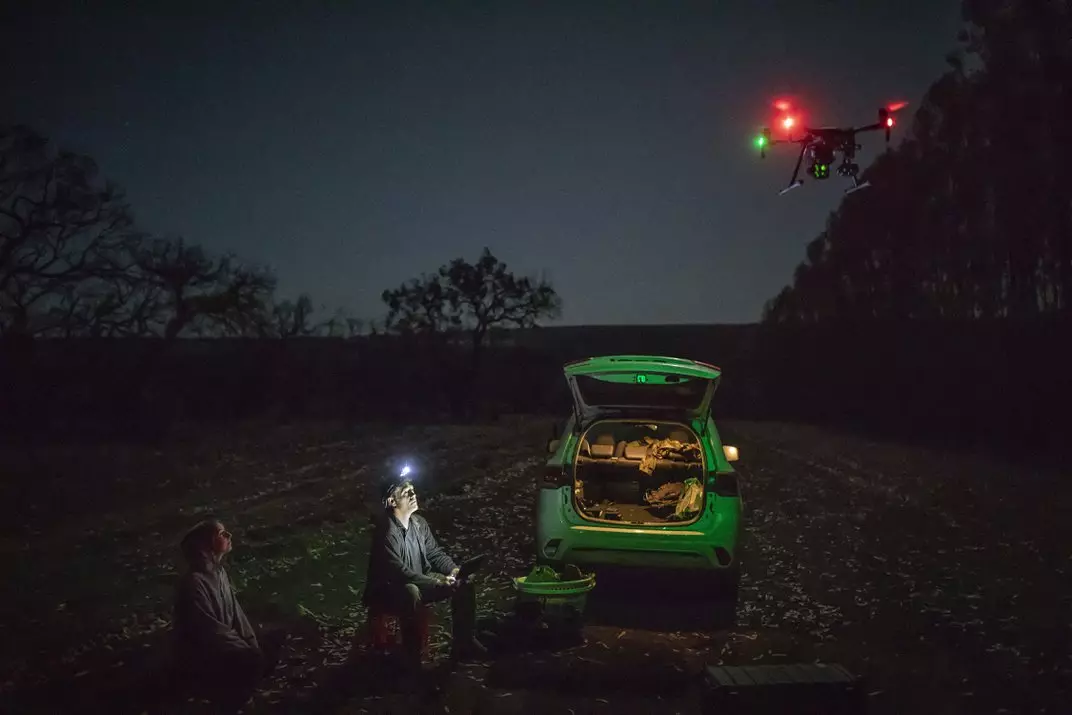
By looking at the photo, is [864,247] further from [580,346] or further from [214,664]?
[214,664]

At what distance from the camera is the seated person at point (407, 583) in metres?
5.54

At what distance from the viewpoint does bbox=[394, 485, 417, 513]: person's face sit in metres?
5.74

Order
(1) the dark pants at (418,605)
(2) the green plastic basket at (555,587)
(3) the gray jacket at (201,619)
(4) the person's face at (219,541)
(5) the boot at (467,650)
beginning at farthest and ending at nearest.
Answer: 1. (2) the green plastic basket at (555,587)
2. (5) the boot at (467,650)
3. (1) the dark pants at (418,605)
4. (4) the person's face at (219,541)
5. (3) the gray jacket at (201,619)

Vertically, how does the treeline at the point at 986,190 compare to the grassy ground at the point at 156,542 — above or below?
above

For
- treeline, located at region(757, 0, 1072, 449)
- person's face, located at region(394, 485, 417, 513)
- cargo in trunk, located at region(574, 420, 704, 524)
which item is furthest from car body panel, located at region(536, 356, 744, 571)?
treeline, located at region(757, 0, 1072, 449)

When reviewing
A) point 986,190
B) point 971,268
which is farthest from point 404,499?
point 971,268

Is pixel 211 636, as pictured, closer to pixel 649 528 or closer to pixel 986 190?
pixel 649 528

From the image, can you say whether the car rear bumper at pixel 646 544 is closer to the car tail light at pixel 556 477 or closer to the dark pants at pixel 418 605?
the car tail light at pixel 556 477

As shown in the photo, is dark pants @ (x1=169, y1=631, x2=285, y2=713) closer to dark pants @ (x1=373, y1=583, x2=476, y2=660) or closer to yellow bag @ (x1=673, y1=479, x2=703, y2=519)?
dark pants @ (x1=373, y1=583, x2=476, y2=660)

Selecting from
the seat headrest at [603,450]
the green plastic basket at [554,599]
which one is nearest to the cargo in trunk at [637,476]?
the seat headrest at [603,450]

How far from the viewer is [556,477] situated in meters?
7.09

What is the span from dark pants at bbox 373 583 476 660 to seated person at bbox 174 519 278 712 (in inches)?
32.3

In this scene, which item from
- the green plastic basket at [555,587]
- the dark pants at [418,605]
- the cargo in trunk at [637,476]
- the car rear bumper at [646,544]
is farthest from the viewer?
the cargo in trunk at [637,476]

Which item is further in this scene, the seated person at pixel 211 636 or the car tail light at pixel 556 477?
the car tail light at pixel 556 477
